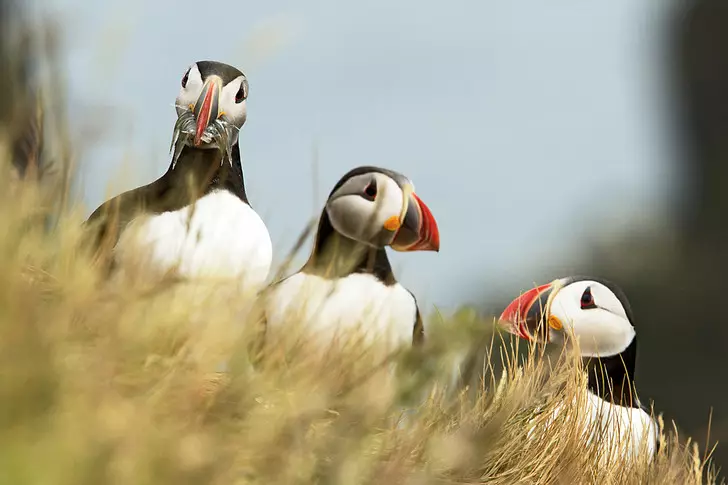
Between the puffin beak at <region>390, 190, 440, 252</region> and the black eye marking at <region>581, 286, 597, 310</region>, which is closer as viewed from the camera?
the puffin beak at <region>390, 190, 440, 252</region>

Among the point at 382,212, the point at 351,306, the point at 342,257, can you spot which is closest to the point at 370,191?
the point at 382,212

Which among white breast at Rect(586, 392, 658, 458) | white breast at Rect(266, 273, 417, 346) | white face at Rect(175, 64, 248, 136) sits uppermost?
white face at Rect(175, 64, 248, 136)

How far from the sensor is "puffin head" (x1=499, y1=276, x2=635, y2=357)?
5070 mm

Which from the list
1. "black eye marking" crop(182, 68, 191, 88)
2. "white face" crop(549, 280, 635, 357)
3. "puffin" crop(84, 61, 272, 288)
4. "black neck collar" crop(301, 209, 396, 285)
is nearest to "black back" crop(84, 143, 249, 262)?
"puffin" crop(84, 61, 272, 288)

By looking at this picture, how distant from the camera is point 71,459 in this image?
7.39 feet

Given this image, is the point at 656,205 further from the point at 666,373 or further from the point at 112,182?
the point at 112,182

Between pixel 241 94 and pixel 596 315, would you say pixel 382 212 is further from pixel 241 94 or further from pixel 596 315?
pixel 596 315

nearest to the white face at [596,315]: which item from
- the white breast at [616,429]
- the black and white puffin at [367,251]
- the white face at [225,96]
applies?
the white breast at [616,429]

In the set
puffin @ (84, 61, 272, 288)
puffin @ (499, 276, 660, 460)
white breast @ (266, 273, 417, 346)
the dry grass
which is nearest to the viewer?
the dry grass

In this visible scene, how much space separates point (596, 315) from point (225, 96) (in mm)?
2137

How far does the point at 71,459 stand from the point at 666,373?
2450cm

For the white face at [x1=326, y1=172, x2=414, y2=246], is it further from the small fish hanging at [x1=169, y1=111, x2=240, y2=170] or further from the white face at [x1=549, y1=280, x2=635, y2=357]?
the white face at [x1=549, y1=280, x2=635, y2=357]

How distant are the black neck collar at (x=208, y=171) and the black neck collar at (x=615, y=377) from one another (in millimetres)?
1837

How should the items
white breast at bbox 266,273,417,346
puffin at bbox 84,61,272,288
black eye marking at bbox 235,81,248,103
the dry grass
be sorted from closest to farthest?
the dry grass < white breast at bbox 266,273,417,346 < puffin at bbox 84,61,272,288 < black eye marking at bbox 235,81,248,103
